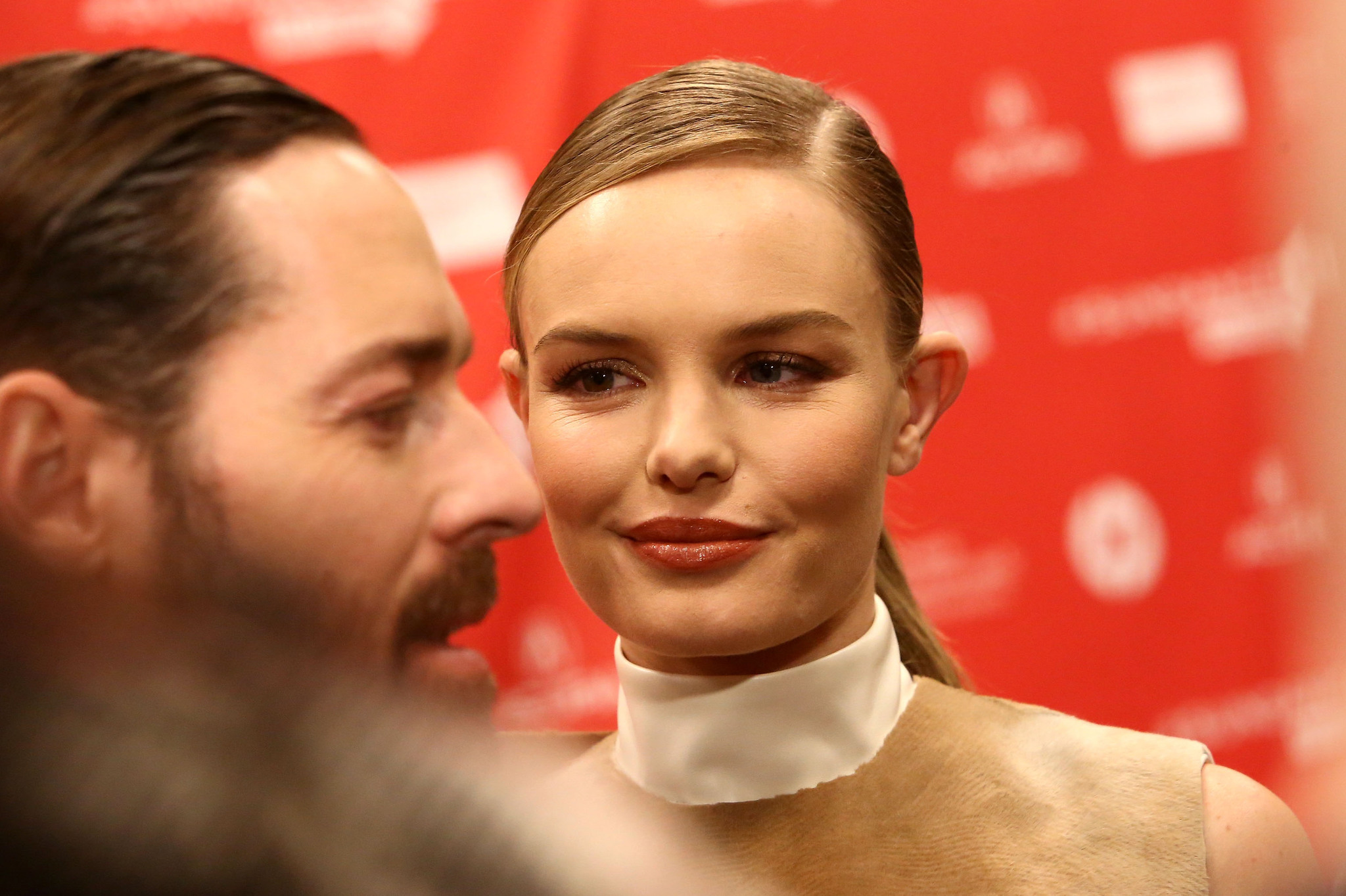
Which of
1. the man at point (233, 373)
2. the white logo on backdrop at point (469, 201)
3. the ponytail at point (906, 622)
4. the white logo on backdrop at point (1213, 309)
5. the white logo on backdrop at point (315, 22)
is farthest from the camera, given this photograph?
the white logo on backdrop at point (1213, 309)

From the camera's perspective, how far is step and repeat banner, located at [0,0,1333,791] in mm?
2178

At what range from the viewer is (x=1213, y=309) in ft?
8.29

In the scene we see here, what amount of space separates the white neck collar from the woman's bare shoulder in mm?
298

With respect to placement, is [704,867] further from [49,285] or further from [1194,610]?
[1194,610]

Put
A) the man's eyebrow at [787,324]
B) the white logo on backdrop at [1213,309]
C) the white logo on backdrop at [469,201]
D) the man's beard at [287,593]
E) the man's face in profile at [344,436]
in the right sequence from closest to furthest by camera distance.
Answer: the man's beard at [287,593] → the man's face in profile at [344,436] → the man's eyebrow at [787,324] → the white logo on backdrop at [469,201] → the white logo on backdrop at [1213,309]

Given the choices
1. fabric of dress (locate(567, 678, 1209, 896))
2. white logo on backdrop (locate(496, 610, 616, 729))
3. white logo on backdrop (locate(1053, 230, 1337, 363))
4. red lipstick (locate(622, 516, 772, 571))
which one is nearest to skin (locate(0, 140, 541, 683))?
red lipstick (locate(622, 516, 772, 571))

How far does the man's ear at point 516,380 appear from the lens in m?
1.25

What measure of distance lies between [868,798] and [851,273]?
1.51ft

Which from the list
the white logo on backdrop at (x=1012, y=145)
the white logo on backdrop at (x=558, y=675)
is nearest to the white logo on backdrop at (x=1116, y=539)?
the white logo on backdrop at (x=1012, y=145)

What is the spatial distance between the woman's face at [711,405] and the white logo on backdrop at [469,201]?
1123mm

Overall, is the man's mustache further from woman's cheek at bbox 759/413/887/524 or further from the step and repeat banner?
the step and repeat banner

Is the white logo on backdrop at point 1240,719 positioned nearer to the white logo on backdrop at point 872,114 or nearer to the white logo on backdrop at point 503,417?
the white logo on backdrop at point 872,114

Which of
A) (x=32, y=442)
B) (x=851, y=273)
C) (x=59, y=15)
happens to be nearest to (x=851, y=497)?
(x=851, y=273)

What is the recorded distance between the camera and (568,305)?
111cm
